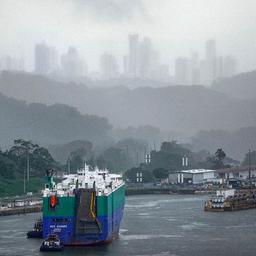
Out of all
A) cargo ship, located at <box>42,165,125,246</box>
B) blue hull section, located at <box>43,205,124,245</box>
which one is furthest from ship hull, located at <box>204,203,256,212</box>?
blue hull section, located at <box>43,205,124,245</box>

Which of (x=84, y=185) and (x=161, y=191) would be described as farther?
(x=161, y=191)

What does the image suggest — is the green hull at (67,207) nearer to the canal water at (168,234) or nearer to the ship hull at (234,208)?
the canal water at (168,234)

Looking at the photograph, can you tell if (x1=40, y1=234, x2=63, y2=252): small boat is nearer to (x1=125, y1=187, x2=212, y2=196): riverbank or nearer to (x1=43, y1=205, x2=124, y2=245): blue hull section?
(x1=43, y1=205, x2=124, y2=245): blue hull section

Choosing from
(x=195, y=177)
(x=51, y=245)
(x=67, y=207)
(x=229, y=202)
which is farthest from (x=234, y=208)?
(x=195, y=177)

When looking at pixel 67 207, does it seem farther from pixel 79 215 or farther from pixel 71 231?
pixel 71 231

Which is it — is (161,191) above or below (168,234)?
above
